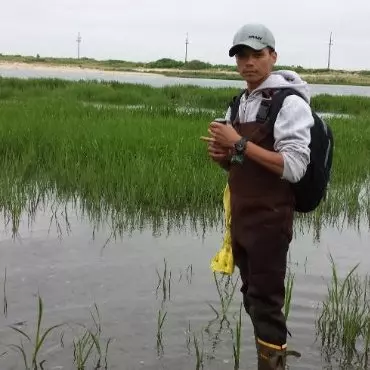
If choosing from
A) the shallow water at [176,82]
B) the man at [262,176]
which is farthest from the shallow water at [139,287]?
the shallow water at [176,82]

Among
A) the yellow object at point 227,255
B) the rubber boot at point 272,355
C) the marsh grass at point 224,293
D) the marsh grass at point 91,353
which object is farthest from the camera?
the marsh grass at point 224,293

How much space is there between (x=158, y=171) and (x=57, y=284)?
2582mm

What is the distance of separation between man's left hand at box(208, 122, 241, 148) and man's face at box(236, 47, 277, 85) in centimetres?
25

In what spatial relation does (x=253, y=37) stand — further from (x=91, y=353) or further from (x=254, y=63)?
(x=91, y=353)

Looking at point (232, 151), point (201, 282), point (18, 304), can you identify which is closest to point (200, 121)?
point (201, 282)

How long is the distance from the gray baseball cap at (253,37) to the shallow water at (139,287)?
6.00 ft

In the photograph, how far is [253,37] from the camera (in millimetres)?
2420

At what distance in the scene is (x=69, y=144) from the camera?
795cm

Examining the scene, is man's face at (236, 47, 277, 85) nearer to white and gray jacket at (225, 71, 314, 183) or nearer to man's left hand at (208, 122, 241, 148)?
white and gray jacket at (225, 71, 314, 183)

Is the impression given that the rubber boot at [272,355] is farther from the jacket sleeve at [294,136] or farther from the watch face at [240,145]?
the watch face at [240,145]

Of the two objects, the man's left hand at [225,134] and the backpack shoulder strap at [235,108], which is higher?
the backpack shoulder strap at [235,108]

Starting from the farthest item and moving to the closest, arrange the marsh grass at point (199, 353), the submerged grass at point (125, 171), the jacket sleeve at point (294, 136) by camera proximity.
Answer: the submerged grass at point (125, 171), the marsh grass at point (199, 353), the jacket sleeve at point (294, 136)

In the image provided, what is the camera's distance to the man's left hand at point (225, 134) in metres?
2.35

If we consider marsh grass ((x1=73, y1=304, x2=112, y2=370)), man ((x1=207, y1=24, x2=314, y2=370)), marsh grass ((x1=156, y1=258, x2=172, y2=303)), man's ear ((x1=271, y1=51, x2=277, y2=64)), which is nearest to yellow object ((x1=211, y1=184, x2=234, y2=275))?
man ((x1=207, y1=24, x2=314, y2=370))
